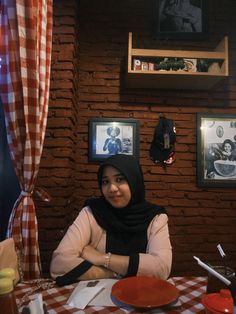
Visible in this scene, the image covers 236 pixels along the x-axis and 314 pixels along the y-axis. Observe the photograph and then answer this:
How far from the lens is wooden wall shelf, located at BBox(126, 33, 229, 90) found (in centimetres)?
251

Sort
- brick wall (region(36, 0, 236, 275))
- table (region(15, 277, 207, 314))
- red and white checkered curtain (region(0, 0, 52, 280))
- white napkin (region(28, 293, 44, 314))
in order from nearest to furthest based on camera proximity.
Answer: white napkin (region(28, 293, 44, 314)), table (region(15, 277, 207, 314)), red and white checkered curtain (region(0, 0, 52, 280)), brick wall (region(36, 0, 236, 275))

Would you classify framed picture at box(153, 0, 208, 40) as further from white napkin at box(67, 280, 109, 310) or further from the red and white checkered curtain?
white napkin at box(67, 280, 109, 310)

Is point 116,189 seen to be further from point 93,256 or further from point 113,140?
point 113,140

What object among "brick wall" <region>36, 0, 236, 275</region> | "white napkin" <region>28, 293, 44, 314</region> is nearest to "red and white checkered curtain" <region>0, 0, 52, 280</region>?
"brick wall" <region>36, 0, 236, 275</region>

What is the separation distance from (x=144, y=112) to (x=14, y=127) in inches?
57.4

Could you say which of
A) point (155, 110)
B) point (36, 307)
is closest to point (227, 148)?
point (155, 110)

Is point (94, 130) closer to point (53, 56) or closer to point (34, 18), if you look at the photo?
point (53, 56)

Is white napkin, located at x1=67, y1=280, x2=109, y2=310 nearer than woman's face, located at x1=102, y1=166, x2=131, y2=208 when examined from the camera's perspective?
Yes

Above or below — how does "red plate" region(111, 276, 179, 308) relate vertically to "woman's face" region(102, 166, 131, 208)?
below

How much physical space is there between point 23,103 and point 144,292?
4.40 ft

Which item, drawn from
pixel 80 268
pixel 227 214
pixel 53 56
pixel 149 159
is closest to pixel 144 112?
pixel 149 159

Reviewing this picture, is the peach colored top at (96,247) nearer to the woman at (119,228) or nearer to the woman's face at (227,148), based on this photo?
the woman at (119,228)

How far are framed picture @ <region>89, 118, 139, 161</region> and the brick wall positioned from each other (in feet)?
Answer: 0.24

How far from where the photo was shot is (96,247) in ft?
5.03
